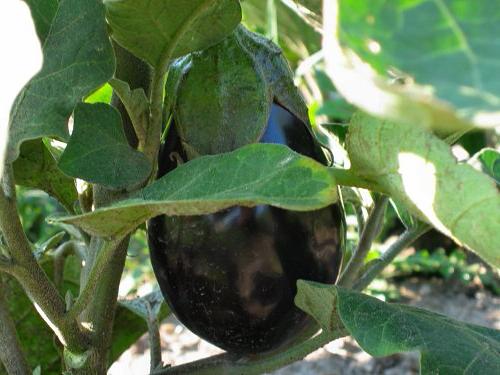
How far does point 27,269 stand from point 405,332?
0.25 m

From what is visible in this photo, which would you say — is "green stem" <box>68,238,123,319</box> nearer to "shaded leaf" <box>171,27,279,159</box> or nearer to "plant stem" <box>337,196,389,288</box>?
Answer: "shaded leaf" <box>171,27,279,159</box>

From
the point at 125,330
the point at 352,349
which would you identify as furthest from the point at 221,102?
the point at 352,349

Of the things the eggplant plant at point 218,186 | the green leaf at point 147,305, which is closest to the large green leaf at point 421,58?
the eggplant plant at point 218,186

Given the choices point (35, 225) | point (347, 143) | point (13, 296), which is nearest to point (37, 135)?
point (347, 143)

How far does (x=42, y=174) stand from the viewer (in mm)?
689

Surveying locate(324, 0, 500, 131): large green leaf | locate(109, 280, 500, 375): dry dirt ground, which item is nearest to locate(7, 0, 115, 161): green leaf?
locate(324, 0, 500, 131): large green leaf

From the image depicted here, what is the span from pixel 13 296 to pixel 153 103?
0.39m

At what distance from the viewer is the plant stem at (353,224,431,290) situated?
28.4 inches

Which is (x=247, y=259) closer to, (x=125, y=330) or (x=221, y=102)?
(x=221, y=102)

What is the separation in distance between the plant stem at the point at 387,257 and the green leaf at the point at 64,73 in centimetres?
33

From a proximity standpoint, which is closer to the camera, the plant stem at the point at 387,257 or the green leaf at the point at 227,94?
the green leaf at the point at 227,94

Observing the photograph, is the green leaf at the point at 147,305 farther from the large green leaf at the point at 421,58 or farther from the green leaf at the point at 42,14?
the large green leaf at the point at 421,58

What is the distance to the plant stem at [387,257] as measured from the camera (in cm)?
72

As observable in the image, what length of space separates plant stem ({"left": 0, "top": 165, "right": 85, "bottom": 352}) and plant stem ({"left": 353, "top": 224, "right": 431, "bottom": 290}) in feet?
0.88
